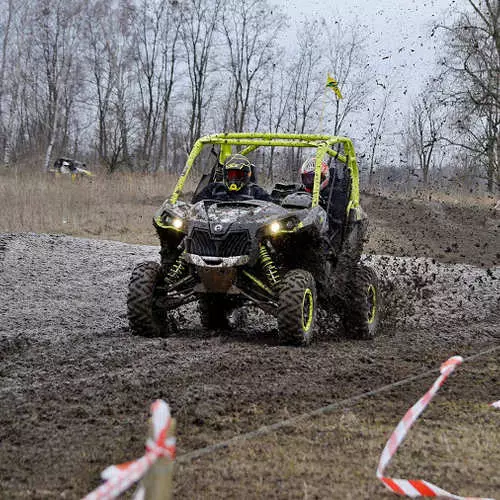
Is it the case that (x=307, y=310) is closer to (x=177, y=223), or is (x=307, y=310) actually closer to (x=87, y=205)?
(x=177, y=223)

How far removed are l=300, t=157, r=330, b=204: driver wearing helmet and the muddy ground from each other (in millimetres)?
1545

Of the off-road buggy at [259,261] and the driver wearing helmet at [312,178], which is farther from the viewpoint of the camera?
the driver wearing helmet at [312,178]

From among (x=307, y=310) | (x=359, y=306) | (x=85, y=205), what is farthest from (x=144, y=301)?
(x=85, y=205)

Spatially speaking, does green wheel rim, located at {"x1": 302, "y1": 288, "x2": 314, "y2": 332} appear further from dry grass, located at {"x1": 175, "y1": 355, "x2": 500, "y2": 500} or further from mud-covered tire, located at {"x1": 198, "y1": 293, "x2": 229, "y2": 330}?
dry grass, located at {"x1": 175, "y1": 355, "x2": 500, "y2": 500}

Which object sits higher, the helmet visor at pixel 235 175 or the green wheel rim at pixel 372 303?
the helmet visor at pixel 235 175

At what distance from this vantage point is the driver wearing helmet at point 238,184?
26.2 ft

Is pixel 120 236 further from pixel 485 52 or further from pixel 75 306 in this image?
pixel 485 52

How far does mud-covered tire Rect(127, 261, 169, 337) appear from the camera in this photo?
736cm

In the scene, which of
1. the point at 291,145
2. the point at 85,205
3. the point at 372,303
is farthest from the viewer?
the point at 85,205

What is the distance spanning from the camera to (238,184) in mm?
8023

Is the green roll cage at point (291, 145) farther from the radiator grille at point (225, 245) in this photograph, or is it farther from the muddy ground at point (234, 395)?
the muddy ground at point (234, 395)

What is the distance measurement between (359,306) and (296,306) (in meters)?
1.67

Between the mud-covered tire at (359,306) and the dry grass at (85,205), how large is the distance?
9.81 metres

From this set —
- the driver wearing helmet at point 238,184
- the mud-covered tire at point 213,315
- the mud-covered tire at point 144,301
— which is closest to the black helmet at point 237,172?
the driver wearing helmet at point 238,184
